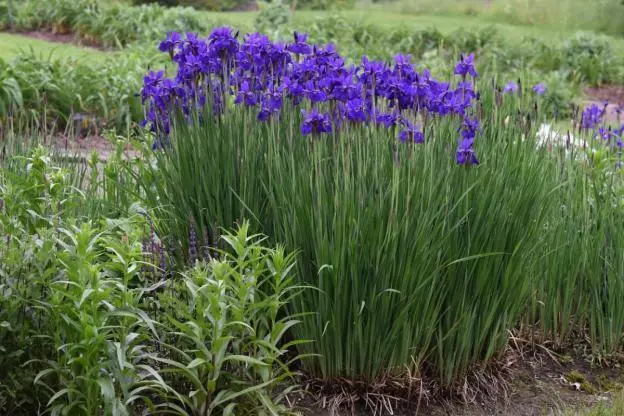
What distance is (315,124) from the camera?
12.8 feet

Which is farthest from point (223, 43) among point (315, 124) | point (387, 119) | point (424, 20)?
point (424, 20)

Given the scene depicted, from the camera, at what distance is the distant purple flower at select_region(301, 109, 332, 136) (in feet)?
12.6

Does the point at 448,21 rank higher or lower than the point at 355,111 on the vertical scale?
lower

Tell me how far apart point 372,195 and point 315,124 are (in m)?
0.39

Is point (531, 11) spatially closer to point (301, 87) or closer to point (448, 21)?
point (448, 21)

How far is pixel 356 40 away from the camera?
16.0 meters

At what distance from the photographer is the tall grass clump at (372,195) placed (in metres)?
3.89

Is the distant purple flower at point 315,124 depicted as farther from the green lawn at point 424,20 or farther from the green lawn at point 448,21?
the green lawn at point 448,21

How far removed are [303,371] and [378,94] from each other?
1346 millimetres

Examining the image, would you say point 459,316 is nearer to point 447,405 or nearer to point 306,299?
point 447,405

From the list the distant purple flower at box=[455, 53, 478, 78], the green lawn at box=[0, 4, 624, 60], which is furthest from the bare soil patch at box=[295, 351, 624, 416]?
the green lawn at box=[0, 4, 624, 60]

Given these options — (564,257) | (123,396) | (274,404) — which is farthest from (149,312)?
(564,257)

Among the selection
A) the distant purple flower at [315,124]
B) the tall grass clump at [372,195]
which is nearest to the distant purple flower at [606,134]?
the tall grass clump at [372,195]

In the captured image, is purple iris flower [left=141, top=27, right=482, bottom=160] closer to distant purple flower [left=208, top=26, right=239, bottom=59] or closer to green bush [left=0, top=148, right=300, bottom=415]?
distant purple flower [left=208, top=26, right=239, bottom=59]
